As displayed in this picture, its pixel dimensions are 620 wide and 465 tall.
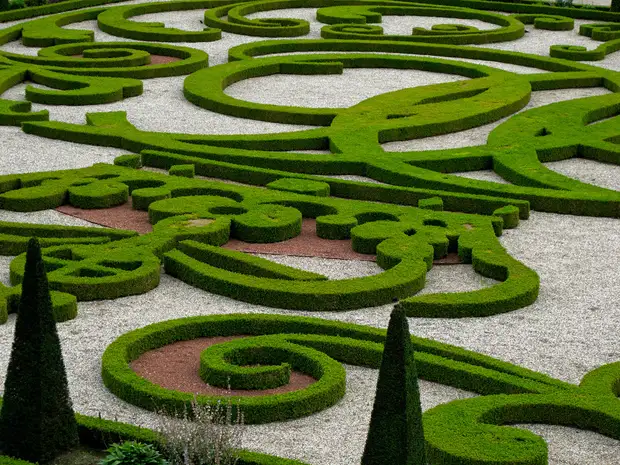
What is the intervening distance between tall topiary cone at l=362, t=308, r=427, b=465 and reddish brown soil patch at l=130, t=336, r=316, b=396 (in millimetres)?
2979

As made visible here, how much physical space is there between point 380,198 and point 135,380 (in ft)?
25.9

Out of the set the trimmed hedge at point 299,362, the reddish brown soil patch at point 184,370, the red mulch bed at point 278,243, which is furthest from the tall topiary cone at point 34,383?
the red mulch bed at point 278,243

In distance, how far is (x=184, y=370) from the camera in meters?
13.2

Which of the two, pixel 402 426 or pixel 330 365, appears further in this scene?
pixel 330 365

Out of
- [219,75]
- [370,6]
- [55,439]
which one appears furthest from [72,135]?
[370,6]

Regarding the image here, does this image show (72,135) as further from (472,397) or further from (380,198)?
(472,397)

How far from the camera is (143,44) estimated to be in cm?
3219

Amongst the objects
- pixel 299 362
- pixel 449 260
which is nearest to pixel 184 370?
pixel 299 362

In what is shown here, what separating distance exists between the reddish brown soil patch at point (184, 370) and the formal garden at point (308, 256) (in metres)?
0.04

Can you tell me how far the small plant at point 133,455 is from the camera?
10.4m

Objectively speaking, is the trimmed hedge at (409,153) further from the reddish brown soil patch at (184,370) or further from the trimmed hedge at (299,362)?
the reddish brown soil patch at (184,370)

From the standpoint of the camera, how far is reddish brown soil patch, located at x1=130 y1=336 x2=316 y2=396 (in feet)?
41.7

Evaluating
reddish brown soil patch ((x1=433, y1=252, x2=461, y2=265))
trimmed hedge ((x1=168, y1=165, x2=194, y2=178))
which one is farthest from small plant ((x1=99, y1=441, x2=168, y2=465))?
trimmed hedge ((x1=168, y1=165, x2=194, y2=178))

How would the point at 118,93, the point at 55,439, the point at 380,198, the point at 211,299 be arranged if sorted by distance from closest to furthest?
the point at 55,439 < the point at 211,299 < the point at 380,198 < the point at 118,93
